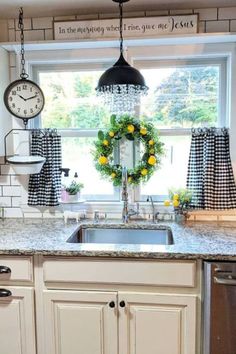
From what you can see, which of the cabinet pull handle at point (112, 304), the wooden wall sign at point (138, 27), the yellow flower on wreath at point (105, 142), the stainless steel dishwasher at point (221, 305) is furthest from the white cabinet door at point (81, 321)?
the wooden wall sign at point (138, 27)

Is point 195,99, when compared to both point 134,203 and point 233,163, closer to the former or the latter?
point 233,163

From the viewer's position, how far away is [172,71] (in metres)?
2.42

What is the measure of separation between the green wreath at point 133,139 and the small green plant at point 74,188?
7.6 inches

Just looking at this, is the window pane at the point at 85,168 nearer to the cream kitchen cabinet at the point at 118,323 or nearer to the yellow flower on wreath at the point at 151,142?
the yellow flower on wreath at the point at 151,142

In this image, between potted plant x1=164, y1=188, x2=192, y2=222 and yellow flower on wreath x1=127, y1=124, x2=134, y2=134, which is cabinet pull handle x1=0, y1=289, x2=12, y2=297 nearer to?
potted plant x1=164, y1=188, x2=192, y2=222

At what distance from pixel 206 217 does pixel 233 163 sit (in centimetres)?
41

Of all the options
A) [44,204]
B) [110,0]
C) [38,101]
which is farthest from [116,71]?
[44,204]

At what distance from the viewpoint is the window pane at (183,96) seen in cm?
241

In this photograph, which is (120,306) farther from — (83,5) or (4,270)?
(83,5)

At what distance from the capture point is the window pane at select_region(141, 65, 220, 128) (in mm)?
2410

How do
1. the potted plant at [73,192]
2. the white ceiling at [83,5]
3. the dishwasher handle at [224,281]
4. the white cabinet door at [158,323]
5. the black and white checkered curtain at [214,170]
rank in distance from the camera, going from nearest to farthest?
the dishwasher handle at [224,281], the white cabinet door at [158,323], the white ceiling at [83,5], the black and white checkered curtain at [214,170], the potted plant at [73,192]

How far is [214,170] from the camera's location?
2303 mm

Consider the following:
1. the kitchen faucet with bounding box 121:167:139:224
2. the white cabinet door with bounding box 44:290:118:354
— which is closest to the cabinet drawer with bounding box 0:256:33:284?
the white cabinet door with bounding box 44:290:118:354

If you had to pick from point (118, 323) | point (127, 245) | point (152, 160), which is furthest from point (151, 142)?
point (118, 323)
